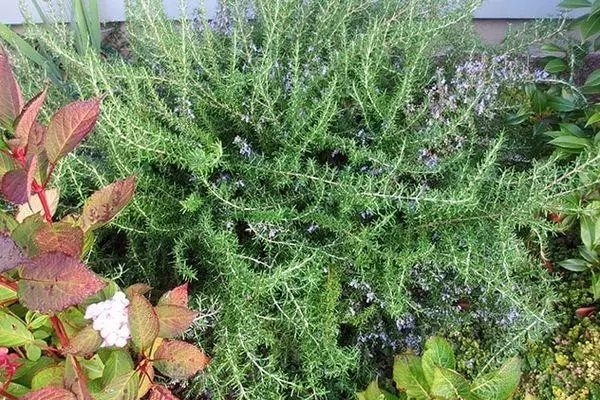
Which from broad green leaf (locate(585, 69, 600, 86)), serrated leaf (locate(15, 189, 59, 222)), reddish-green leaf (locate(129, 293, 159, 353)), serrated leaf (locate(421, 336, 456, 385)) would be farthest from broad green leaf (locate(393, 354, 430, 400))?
broad green leaf (locate(585, 69, 600, 86))

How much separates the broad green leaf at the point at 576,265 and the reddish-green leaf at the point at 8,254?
145 centimetres

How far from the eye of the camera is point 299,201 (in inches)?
66.8

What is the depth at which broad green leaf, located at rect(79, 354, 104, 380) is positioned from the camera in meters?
1.31

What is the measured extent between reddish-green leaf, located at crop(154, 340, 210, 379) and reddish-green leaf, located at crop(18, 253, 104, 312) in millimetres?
263

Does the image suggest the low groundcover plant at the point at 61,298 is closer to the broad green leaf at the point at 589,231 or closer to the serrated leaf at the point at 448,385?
the serrated leaf at the point at 448,385

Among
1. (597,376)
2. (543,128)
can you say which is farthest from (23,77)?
(597,376)

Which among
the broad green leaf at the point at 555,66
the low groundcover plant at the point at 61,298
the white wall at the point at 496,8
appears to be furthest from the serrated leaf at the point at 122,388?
the white wall at the point at 496,8

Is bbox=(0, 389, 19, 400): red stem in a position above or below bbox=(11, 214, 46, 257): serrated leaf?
below

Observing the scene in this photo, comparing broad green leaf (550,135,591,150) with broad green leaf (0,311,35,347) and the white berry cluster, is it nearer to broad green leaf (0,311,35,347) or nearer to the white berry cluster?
the white berry cluster

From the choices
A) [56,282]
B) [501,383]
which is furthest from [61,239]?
[501,383]

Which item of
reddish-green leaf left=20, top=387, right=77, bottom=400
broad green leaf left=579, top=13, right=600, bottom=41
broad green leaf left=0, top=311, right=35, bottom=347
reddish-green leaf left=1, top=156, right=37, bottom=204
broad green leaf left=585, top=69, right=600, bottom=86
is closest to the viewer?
reddish-green leaf left=1, top=156, right=37, bottom=204

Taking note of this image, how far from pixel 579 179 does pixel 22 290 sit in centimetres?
132

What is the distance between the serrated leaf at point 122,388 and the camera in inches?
45.0

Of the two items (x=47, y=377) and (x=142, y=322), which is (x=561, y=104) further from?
(x=47, y=377)
